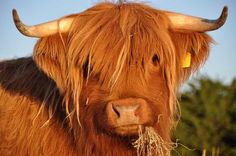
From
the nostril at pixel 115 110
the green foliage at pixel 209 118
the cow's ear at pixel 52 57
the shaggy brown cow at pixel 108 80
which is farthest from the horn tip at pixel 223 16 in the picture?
the green foliage at pixel 209 118

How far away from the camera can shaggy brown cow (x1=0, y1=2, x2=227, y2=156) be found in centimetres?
433

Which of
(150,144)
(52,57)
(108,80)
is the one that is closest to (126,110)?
(108,80)

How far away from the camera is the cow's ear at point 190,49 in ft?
16.2

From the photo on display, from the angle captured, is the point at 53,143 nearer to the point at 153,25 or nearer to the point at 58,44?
the point at 58,44

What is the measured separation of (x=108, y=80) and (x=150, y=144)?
0.68 meters

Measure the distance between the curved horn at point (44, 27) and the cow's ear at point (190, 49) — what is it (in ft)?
3.37

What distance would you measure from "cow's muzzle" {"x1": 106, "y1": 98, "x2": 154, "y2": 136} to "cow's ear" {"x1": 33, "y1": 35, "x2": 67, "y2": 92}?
91 centimetres

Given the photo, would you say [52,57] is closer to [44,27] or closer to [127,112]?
[44,27]

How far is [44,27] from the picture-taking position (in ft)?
15.7

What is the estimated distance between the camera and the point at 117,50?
177 inches

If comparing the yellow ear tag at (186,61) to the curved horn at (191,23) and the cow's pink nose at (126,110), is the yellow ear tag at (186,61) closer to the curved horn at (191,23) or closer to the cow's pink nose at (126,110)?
the curved horn at (191,23)

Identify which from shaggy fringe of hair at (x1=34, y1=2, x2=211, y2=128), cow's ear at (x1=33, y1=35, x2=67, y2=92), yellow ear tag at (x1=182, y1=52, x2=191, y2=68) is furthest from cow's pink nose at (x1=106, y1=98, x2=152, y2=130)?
yellow ear tag at (x1=182, y1=52, x2=191, y2=68)

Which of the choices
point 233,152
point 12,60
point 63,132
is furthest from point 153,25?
point 233,152

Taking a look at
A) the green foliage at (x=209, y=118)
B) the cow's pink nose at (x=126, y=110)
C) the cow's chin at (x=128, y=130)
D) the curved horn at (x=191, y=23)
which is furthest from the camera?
the green foliage at (x=209, y=118)
